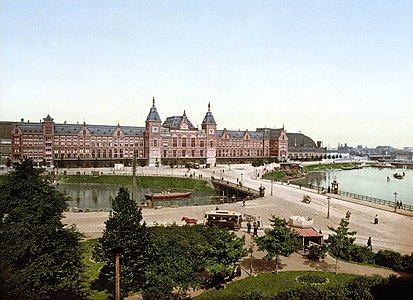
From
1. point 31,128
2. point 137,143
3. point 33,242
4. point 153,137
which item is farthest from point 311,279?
point 31,128

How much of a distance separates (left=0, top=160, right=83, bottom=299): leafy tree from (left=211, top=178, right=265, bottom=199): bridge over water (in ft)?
123

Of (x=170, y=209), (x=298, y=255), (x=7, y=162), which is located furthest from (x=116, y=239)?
(x=7, y=162)

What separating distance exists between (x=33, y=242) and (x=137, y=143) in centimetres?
9981

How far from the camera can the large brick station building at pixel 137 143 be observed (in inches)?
4018

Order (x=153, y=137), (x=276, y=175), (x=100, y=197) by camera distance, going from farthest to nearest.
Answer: (x=153, y=137) < (x=276, y=175) < (x=100, y=197)

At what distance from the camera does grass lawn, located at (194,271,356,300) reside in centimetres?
1859

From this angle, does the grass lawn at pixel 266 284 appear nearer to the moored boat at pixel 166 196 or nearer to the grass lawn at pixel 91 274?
the grass lawn at pixel 91 274

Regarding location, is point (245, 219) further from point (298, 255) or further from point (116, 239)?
point (116, 239)

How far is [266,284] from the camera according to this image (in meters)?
20.5

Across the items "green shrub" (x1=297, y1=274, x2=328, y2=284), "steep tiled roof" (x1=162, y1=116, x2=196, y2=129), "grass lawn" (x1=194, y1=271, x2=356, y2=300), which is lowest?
"grass lawn" (x1=194, y1=271, x2=356, y2=300)

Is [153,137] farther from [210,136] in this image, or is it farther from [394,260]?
[394,260]

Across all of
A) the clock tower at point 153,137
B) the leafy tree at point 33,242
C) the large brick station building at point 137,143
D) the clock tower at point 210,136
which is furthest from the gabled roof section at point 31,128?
the leafy tree at point 33,242

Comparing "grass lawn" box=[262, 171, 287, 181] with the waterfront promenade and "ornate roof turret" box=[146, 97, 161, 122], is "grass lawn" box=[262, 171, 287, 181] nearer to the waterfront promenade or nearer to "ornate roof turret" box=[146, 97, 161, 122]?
the waterfront promenade

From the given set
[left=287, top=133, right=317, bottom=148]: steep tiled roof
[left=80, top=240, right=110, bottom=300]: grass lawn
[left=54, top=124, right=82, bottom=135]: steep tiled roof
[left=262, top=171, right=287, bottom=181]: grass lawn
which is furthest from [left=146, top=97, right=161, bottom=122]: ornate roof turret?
[left=80, top=240, right=110, bottom=300]: grass lawn
